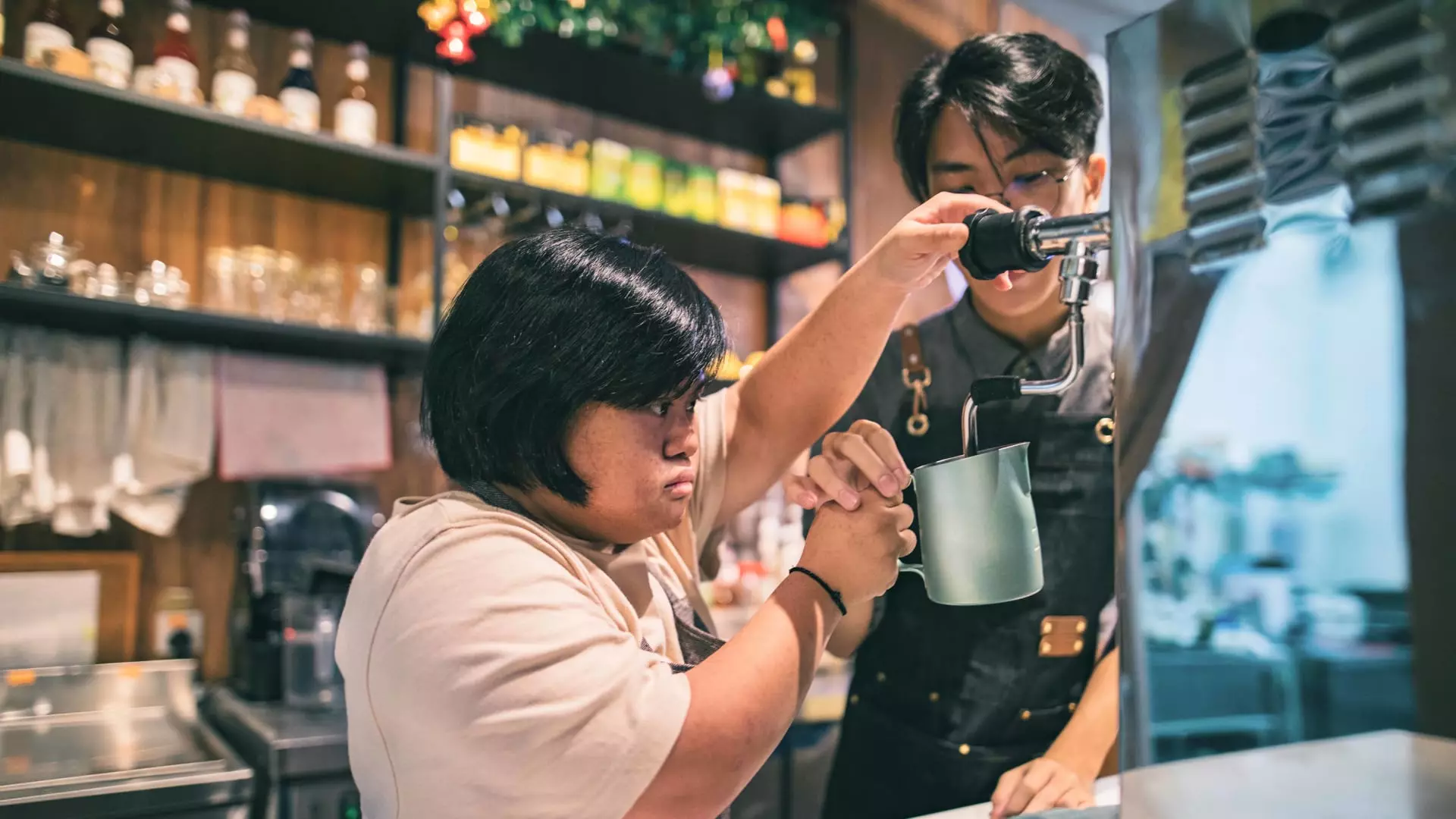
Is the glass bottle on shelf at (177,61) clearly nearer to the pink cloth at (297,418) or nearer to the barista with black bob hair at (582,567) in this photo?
the pink cloth at (297,418)

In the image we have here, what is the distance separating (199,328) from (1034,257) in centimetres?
185

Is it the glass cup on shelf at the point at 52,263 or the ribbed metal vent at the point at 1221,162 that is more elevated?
the glass cup on shelf at the point at 52,263

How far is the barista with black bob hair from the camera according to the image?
1.75 feet

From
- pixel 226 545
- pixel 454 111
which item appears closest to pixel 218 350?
pixel 226 545

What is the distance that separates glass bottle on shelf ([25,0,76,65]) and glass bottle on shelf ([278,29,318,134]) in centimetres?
39

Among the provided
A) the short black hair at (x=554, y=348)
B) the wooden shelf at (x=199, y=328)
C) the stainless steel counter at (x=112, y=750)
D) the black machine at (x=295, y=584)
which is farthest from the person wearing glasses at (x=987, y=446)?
the wooden shelf at (x=199, y=328)

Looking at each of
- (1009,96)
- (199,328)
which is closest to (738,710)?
(1009,96)

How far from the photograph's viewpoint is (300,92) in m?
2.05

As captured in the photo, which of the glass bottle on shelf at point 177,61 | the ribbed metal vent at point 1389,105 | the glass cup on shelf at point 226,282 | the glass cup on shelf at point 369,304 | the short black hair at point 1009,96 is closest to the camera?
the ribbed metal vent at point 1389,105

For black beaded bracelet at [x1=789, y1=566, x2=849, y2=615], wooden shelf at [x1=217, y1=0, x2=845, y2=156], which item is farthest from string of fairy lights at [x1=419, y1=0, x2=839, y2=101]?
black beaded bracelet at [x1=789, y1=566, x2=849, y2=615]

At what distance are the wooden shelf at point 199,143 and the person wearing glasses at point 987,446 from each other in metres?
1.53

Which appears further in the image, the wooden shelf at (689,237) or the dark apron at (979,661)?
the wooden shelf at (689,237)

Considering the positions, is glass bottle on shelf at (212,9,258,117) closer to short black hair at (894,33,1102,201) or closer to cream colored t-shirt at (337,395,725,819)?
short black hair at (894,33,1102,201)

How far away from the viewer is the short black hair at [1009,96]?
2.48 feet
